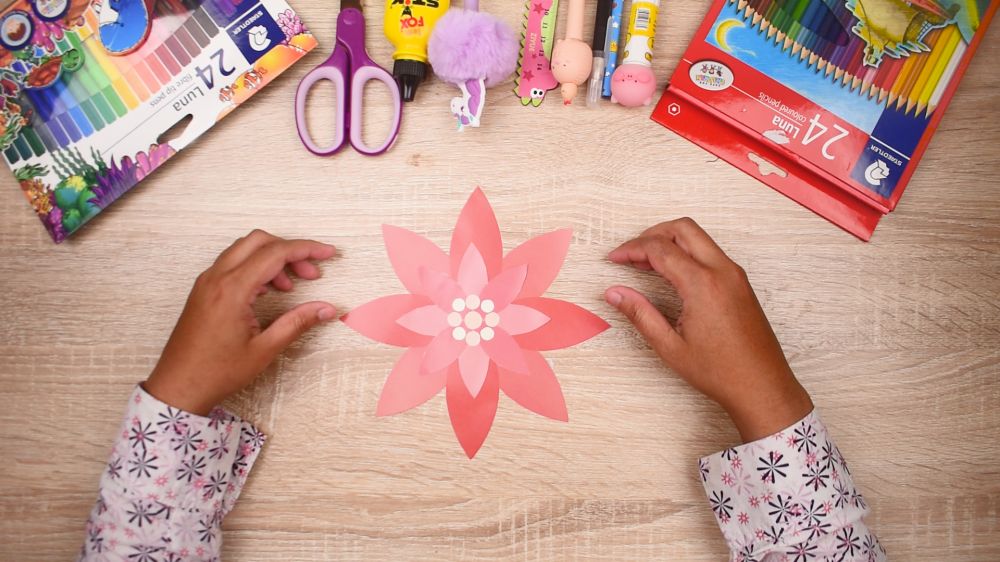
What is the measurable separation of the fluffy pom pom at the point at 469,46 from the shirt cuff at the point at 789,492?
0.51m

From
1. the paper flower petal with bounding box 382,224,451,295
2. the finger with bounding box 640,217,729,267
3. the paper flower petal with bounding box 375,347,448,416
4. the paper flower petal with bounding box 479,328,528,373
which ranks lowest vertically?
the paper flower petal with bounding box 375,347,448,416

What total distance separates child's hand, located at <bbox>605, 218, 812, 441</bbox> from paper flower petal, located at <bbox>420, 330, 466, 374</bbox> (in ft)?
0.69

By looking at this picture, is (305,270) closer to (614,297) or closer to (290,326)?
(290,326)

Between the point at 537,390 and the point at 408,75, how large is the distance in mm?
404

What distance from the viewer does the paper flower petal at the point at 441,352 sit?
32.4 inches

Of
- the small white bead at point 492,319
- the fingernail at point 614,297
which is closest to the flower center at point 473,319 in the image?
the small white bead at point 492,319

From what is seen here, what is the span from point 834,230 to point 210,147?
774 mm

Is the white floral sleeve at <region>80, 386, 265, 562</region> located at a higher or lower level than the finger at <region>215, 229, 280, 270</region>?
lower

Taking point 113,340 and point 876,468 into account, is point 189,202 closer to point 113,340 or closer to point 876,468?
point 113,340

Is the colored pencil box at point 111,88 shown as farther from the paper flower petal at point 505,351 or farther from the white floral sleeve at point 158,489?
the paper flower petal at point 505,351

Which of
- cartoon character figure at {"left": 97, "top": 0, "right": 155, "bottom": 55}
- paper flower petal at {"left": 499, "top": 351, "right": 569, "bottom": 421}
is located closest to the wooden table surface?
paper flower petal at {"left": 499, "top": 351, "right": 569, "bottom": 421}

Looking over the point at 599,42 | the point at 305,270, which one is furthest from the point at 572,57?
the point at 305,270

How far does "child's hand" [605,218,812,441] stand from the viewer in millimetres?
746

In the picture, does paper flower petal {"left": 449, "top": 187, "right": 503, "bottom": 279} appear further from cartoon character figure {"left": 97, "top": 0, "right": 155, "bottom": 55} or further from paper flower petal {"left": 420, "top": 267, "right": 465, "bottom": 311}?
cartoon character figure {"left": 97, "top": 0, "right": 155, "bottom": 55}
